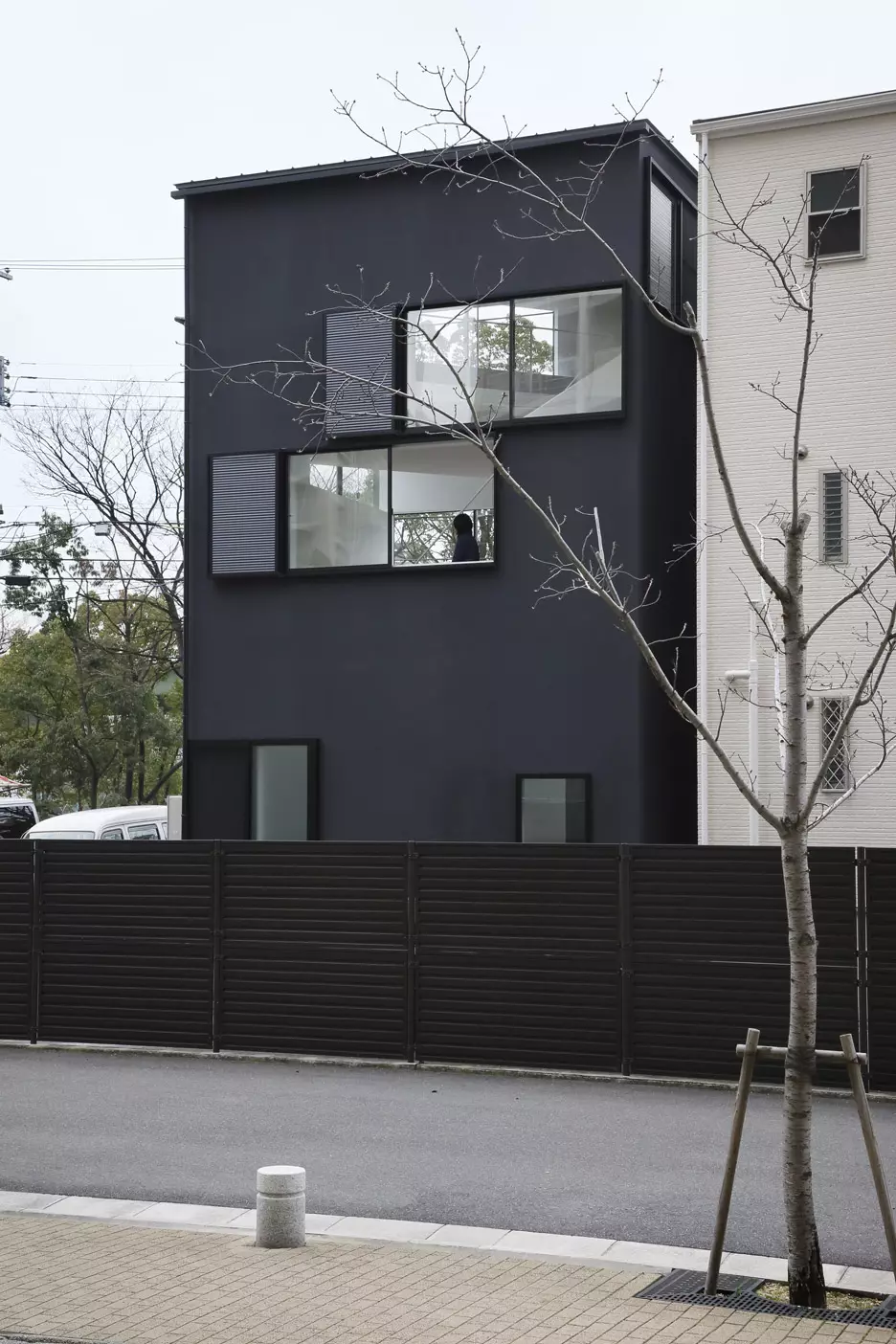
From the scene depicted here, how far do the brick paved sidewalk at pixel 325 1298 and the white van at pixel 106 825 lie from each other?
658 inches

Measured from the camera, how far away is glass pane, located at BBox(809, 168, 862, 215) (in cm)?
1861

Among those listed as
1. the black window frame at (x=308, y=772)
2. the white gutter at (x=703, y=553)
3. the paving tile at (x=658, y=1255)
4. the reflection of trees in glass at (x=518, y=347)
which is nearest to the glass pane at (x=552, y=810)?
the white gutter at (x=703, y=553)

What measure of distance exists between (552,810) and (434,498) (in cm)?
427

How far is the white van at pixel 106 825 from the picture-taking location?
25.6 meters

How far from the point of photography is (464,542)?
19.8m

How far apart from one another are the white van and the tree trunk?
59.1 feet

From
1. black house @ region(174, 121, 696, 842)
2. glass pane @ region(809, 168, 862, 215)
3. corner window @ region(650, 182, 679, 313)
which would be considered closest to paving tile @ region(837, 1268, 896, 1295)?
black house @ region(174, 121, 696, 842)

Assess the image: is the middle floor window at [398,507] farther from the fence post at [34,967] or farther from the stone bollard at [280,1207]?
the stone bollard at [280,1207]

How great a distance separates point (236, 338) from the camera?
69.4 ft

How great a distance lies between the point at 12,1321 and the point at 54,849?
28.1 feet

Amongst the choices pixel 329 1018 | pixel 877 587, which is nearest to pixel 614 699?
pixel 877 587

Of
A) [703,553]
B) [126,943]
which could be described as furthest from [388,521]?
[126,943]

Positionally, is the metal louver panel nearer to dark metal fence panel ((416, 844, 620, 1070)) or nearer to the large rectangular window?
the large rectangular window

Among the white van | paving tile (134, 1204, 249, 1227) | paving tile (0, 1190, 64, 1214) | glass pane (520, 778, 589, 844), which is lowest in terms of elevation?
paving tile (0, 1190, 64, 1214)
